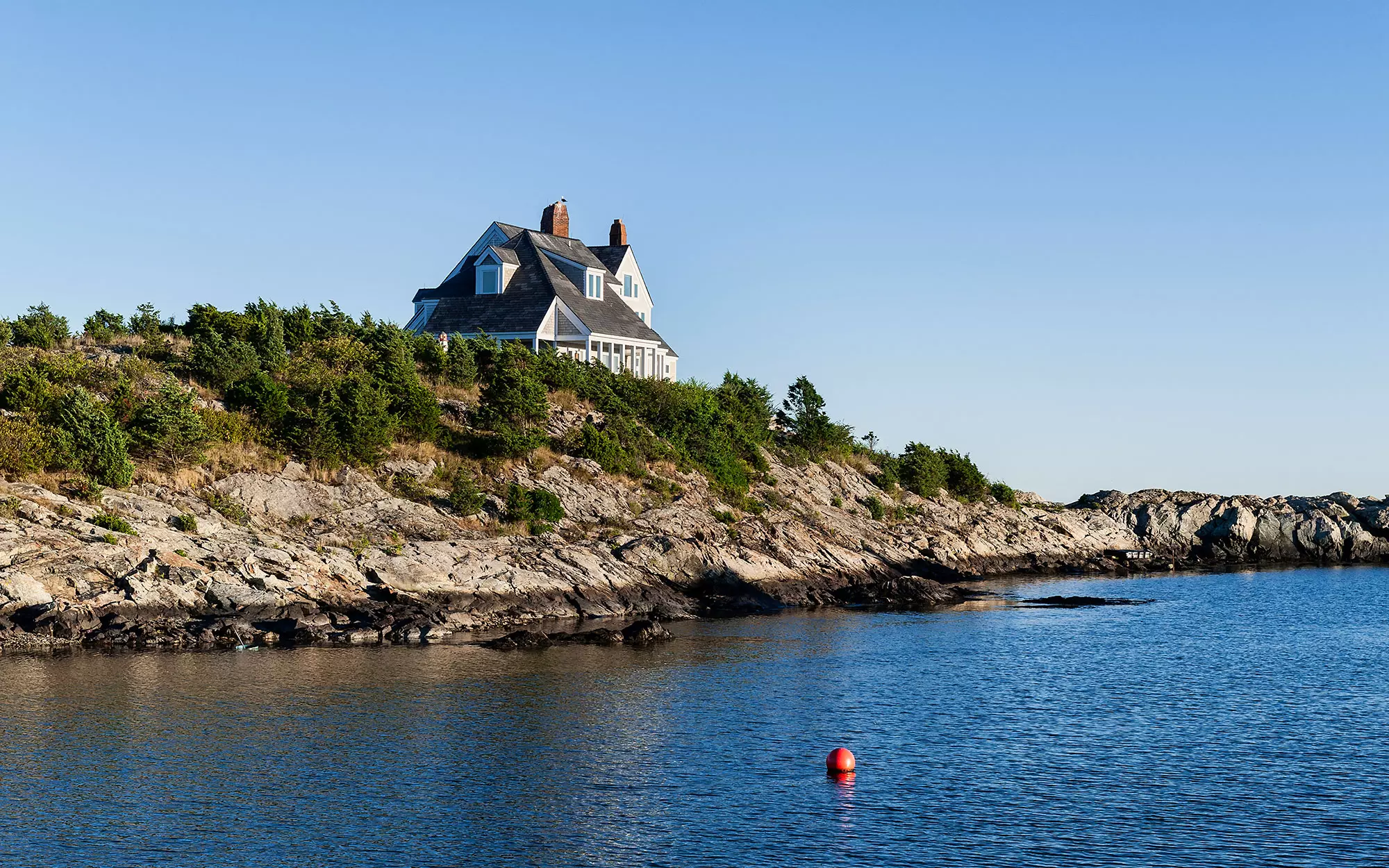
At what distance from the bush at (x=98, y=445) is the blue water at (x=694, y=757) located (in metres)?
12.9

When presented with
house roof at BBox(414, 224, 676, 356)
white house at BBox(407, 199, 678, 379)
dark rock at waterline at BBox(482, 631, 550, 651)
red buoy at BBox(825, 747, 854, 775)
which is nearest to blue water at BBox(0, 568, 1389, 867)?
red buoy at BBox(825, 747, 854, 775)

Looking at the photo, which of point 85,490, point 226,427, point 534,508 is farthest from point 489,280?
point 85,490

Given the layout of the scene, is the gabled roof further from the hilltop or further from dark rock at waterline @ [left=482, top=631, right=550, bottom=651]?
dark rock at waterline @ [left=482, top=631, right=550, bottom=651]

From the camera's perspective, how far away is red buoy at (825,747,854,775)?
27.5 meters

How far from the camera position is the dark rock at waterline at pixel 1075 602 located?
63.2m

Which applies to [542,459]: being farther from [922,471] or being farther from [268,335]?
[922,471]

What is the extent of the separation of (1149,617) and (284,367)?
46750mm

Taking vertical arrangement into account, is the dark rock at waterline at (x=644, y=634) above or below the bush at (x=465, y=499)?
below

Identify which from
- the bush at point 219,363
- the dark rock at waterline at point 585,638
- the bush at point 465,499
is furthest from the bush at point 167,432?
the dark rock at waterline at point 585,638

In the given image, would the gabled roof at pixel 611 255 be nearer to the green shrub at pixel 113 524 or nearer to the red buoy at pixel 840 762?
the green shrub at pixel 113 524

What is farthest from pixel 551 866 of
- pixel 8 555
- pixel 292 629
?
pixel 8 555

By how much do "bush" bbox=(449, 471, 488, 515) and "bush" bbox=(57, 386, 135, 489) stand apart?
1436cm

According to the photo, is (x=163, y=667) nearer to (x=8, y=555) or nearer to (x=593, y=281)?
(x=8, y=555)

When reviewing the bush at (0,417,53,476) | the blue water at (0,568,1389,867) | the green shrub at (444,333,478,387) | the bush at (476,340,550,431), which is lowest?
the blue water at (0,568,1389,867)
